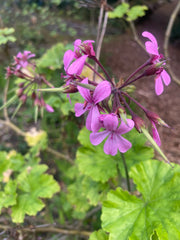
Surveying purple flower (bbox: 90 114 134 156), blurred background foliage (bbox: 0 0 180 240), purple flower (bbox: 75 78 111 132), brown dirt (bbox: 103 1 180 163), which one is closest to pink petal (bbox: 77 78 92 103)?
purple flower (bbox: 75 78 111 132)

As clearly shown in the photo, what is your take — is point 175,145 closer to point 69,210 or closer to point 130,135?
point 69,210

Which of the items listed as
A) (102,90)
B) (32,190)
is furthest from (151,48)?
(32,190)

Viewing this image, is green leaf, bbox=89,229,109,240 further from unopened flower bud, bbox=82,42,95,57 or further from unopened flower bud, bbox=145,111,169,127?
unopened flower bud, bbox=82,42,95,57

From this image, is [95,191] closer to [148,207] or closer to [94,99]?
[148,207]

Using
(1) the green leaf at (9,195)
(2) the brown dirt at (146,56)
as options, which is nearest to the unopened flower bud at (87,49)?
(1) the green leaf at (9,195)

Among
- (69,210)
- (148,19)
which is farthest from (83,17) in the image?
(69,210)

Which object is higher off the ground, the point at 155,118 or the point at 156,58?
the point at 156,58
